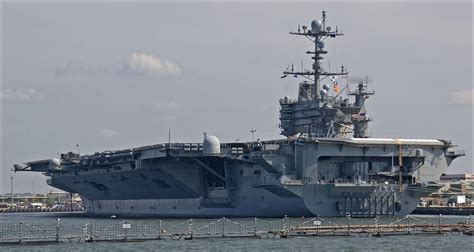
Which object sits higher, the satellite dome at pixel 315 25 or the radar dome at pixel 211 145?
the satellite dome at pixel 315 25

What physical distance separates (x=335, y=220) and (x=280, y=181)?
3.88 meters

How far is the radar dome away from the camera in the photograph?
59.7 metres

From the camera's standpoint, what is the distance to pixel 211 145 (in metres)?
59.7

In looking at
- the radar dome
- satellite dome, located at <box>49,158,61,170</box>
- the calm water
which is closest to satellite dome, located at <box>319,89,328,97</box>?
the radar dome

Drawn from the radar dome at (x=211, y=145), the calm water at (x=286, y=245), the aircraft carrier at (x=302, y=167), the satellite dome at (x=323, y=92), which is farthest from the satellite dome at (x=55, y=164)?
the calm water at (x=286, y=245)

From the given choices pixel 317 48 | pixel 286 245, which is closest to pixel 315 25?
pixel 317 48

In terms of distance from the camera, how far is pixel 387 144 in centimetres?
5944

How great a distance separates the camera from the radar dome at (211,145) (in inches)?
2351

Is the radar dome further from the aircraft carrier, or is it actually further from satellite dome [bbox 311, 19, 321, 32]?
satellite dome [bbox 311, 19, 321, 32]

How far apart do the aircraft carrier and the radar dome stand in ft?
0.18

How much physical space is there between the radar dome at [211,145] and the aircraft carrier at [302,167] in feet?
0.18

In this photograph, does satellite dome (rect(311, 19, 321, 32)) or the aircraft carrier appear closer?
the aircraft carrier

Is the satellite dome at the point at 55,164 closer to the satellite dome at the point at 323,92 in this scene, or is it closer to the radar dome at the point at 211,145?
the radar dome at the point at 211,145

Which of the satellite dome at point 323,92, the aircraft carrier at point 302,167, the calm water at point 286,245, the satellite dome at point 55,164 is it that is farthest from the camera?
the satellite dome at point 55,164
